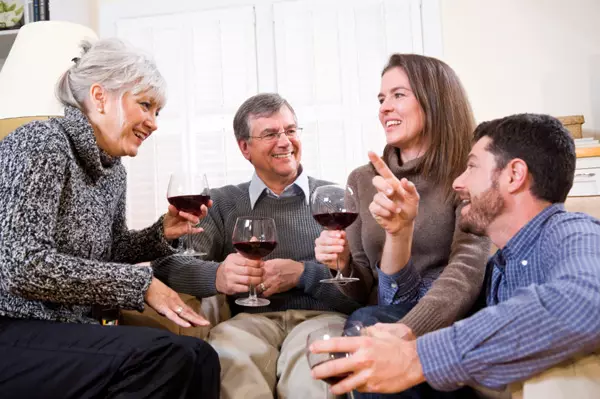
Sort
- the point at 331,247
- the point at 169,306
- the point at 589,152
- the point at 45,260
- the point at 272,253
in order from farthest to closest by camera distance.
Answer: the point at 589,152
the point at 272,253
the point at 331,247
the point at 169,306
the point at 45,260

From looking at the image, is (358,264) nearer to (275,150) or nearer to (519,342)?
(275,150)

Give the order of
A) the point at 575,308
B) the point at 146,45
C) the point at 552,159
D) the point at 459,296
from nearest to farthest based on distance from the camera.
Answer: the point at 575,308, the point at 552,159, the point at 459,296, the point at 146,45

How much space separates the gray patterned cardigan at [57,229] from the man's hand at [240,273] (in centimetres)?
34

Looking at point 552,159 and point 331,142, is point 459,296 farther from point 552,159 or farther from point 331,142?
point 331,142

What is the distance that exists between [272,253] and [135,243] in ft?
1.62

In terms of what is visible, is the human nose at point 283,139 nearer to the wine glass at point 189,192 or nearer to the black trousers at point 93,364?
the wine glass at point 189,192

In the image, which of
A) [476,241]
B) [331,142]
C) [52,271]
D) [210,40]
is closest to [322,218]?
[476,241]

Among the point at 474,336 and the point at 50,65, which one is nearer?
the point at 474,336

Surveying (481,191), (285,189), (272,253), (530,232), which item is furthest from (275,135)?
(530,232)

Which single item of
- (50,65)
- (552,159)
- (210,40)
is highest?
(210,40)

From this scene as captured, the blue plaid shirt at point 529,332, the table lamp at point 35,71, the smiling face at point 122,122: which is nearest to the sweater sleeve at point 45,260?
the smiling face at point 122,122

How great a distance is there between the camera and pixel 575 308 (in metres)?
0.93

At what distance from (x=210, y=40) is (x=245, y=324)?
224 cm

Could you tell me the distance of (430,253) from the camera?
171 centimetres
